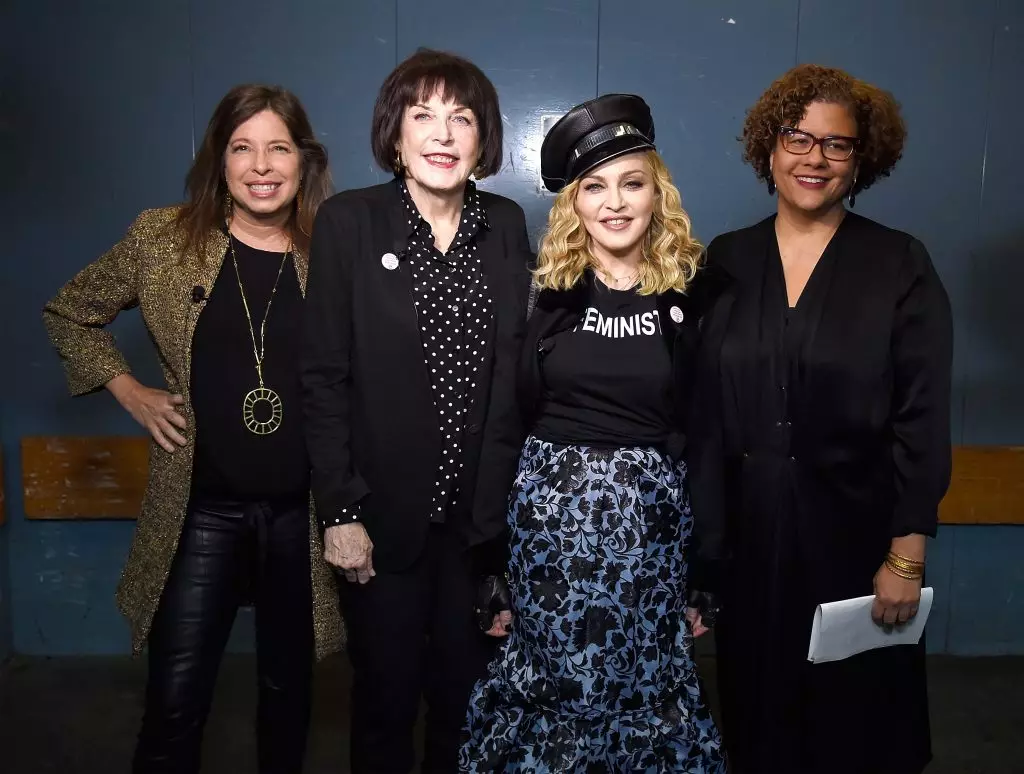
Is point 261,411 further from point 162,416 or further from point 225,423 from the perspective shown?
point 162,416

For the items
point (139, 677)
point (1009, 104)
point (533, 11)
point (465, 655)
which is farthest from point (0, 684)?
point (1009, 104)

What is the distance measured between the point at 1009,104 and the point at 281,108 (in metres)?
2.49

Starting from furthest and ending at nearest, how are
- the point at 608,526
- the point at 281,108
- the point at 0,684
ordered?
the point at 0,684
the point at 281,108
the point at 608,526

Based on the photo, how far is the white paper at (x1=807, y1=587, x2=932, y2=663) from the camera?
5.81 feet

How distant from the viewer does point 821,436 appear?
183 centimetres

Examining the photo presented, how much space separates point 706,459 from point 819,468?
0.24 m

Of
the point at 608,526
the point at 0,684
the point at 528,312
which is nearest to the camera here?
the point at 608,526

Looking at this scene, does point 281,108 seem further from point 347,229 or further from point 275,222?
point 347,229

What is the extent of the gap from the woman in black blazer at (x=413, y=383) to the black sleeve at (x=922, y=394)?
0.78 metres

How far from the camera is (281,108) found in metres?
1.99

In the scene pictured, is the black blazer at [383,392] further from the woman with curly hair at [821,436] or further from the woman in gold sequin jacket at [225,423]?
the woman with curly hair at [821,436]

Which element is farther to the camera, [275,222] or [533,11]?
[533,11]

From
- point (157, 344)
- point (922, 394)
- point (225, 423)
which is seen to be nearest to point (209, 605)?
point (225, 423)

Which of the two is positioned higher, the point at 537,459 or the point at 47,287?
the point at 47,287
